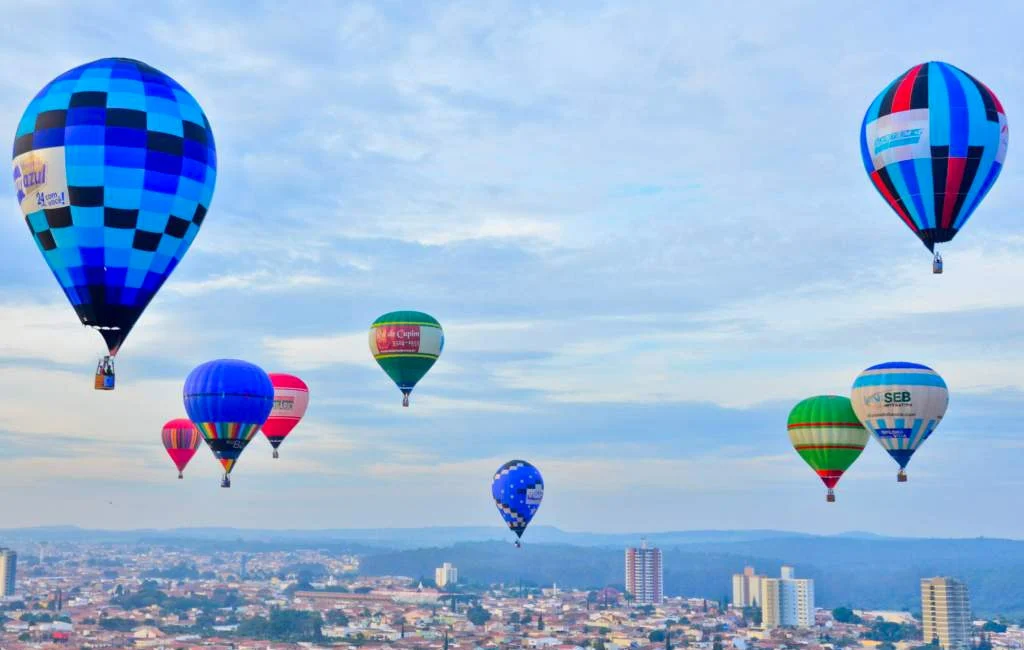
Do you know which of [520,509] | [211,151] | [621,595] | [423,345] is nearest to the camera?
[211,151]

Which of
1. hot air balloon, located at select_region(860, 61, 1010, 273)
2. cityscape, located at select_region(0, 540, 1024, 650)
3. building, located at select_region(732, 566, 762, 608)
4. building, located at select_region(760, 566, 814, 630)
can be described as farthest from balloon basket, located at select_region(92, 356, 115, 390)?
building, located at select_region(732, 566, 762, 608)

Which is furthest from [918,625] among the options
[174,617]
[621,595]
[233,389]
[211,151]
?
[211,151]

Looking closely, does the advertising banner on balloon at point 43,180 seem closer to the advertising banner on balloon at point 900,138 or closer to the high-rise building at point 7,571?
the advertising banner on balloon at point 900,138

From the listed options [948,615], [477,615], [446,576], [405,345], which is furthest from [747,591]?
[405,345]

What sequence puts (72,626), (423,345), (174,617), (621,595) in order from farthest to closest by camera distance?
(621,595) → (174,617) → (72,626) → (423,345)

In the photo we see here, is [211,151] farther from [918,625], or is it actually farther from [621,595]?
[621,595]

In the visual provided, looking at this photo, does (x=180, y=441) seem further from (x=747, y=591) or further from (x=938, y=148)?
(x=747, y=591)

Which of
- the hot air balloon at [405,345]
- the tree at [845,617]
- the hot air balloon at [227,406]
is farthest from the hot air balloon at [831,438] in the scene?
the tree at [845,617]

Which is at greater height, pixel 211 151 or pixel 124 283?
pixel 211 151
